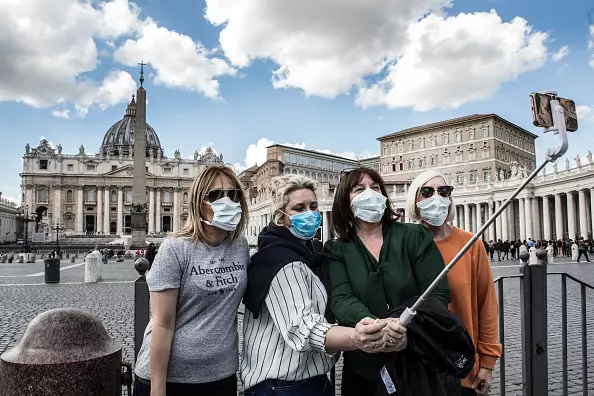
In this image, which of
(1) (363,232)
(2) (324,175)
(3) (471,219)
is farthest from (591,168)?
(2) (324,175)

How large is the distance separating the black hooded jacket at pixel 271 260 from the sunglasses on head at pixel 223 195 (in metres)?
0.27

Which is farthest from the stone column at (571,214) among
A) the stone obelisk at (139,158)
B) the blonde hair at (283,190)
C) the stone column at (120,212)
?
the stone column at (120,212)

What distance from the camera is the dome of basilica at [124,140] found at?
106 metres

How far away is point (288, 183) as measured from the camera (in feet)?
8.55

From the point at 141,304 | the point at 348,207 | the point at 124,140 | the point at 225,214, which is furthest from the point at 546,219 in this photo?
the point at 124,140

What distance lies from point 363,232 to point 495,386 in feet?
10.5

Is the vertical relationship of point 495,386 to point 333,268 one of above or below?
below

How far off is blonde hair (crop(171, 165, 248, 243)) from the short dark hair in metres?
0.55

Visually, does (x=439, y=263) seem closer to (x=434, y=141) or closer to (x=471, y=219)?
(x=471, y=219)

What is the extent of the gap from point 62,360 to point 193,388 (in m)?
0.67

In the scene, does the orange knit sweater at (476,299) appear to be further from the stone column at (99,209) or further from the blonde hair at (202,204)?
the stone column at (99,209)

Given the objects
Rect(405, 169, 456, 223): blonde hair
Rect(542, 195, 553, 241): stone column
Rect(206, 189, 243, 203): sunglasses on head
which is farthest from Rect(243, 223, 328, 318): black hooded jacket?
Rect(542, 195, 553, 241): stone column

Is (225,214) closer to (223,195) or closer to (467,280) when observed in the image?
(223,195)

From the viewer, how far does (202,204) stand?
2547 mm
